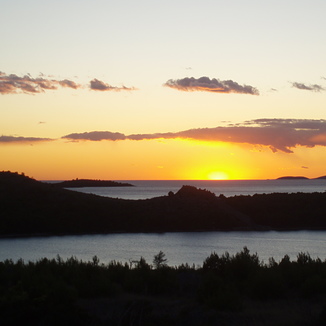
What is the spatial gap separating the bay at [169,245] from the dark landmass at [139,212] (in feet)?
9.68

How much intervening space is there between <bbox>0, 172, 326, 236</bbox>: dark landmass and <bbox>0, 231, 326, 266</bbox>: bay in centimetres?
295

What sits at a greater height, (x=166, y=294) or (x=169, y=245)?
(x=166, y=294)

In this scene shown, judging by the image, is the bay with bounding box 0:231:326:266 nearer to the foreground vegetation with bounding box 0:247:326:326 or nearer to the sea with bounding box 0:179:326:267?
the sea with bounding box 0:179:326:267

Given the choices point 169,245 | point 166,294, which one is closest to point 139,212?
point 169,245

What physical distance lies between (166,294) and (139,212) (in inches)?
1705

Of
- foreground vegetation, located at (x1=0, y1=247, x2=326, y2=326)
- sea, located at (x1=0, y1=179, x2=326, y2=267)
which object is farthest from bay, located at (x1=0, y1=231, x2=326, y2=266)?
foreground vegetation, located at (x1=0, y1=247, x2=326, y2=326)

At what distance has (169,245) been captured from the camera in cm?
4319

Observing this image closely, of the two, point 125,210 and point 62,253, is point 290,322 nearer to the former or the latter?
point 62,253

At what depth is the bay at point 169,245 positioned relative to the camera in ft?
116

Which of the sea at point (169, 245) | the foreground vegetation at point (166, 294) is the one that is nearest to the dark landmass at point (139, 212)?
the sea at point (169, 245)

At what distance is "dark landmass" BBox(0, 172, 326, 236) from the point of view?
176 ft

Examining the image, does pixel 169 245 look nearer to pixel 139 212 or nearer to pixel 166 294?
pixel 139 212

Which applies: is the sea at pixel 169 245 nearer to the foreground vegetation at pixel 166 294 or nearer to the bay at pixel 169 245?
the bay at pixel 169 245

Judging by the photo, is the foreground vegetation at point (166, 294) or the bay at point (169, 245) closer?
the foreground vegetation at point (166, 294)
